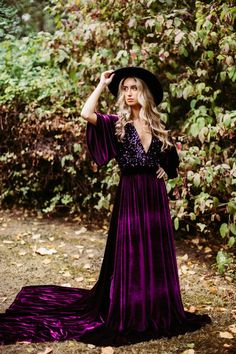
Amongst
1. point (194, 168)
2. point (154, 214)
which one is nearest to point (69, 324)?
point (154, 214)

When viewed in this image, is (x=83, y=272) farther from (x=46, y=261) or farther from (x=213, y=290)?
(x=213, y=290)

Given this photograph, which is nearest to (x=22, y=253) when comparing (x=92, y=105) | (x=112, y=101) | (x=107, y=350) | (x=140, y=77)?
(x=112, y=101)

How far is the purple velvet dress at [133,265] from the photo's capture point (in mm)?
3633

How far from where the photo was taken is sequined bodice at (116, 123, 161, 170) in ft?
A: 11.9

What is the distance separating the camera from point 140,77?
11.8 feet

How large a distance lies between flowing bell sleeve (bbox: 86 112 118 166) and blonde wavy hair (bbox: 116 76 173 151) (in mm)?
71

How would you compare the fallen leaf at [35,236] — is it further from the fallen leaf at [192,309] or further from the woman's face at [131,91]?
the woman's face at [131,91]

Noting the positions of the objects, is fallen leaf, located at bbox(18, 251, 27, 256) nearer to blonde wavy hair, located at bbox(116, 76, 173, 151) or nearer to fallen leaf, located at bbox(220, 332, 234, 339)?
blonde wavy hair, located at bbox(116, 76, 173, 151)

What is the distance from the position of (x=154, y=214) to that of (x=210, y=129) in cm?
139

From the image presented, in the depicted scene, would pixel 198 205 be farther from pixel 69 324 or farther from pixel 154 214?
pixel 69 324

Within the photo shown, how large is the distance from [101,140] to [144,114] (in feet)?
1.23

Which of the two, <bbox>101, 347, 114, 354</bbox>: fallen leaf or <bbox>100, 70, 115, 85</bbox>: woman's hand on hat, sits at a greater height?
<bbox>100, 70, 115, 85</bbox>: woman's hand on hat

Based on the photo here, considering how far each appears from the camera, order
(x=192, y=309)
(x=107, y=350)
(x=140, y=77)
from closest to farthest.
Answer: (x=107, y=350)
(x=140, y=77)
(x=192, y=309)

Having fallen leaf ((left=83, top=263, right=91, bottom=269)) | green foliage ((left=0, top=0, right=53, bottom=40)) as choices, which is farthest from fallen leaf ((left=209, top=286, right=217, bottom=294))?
green foliage ((left=0, top=0, right=53, bottom=40))
